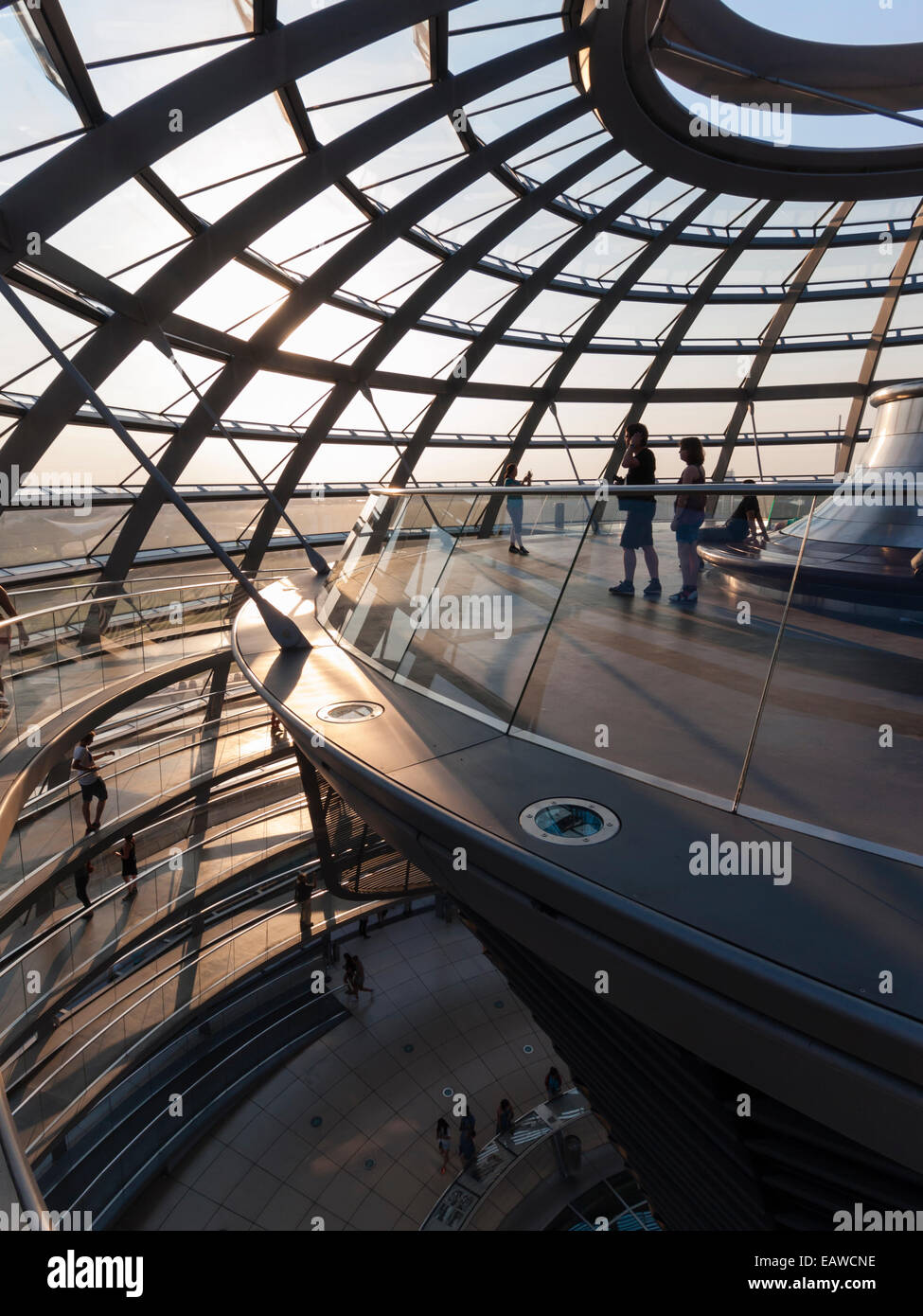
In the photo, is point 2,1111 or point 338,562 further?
point 338,562

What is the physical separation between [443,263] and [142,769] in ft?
44.7

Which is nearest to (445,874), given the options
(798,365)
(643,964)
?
(643,964)

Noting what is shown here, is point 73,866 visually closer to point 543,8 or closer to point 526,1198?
point 526,1198

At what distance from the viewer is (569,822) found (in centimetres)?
315

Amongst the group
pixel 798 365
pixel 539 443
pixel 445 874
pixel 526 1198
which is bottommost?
pixel 526 1198

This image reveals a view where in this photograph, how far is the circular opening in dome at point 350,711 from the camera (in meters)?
4.63

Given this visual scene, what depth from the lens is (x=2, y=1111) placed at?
2.86 m

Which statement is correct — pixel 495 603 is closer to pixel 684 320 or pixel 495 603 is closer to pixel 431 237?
pixel 431 237

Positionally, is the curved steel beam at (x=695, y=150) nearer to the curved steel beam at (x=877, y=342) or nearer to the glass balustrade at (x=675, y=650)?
the curved steel beam at (x=877, y=342)

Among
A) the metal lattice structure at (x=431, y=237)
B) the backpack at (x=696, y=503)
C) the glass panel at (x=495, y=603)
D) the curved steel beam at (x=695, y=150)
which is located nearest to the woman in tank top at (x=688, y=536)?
the backpack at (x=696, y=503)

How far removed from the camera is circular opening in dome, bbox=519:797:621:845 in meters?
3.00

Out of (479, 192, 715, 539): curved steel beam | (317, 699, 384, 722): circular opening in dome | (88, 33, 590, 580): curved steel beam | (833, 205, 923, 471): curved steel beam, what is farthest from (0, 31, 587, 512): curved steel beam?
(833, 205, 923, 471): curved steel beam

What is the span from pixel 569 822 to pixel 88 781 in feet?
35.2

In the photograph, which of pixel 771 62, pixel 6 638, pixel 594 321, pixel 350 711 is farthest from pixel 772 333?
pixel 350 711
